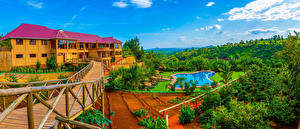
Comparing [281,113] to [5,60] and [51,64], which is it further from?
[5,60]

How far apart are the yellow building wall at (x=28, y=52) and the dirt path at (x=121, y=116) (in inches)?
632

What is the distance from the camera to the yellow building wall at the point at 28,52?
18375 mm

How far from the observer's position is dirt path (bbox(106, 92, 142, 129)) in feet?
25.3

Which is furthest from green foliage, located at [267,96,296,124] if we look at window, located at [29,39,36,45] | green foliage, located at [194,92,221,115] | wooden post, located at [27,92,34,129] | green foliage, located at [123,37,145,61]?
green foliage, located at [123,37,145,61]

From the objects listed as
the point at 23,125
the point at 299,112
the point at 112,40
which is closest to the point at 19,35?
the point at 112,40

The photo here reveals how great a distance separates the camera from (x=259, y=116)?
17.3 ft

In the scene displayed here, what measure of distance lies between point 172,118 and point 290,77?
8.05m

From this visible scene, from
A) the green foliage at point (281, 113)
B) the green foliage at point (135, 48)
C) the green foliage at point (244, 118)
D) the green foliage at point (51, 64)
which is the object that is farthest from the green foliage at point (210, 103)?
the green foliage at point (135, 48)

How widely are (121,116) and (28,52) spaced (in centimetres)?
1906

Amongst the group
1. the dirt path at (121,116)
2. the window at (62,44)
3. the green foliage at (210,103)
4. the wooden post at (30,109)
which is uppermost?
the window at (62,44)

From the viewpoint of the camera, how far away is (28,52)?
19500 mm

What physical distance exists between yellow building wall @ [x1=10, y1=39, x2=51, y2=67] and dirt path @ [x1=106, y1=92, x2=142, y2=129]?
16.1m

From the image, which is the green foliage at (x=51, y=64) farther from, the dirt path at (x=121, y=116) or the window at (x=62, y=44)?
the dirt path at (x=121, y=116)

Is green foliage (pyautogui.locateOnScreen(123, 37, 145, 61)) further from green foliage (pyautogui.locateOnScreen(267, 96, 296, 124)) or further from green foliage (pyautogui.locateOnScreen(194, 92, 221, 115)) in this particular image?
green foliage (pyautogui.locateOnScreen(267, 96, 296, 124))
